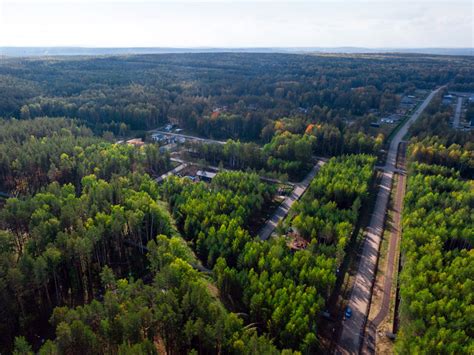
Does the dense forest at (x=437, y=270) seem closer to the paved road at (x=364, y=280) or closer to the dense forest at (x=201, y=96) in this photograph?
the paved road at (x=364, y=280)

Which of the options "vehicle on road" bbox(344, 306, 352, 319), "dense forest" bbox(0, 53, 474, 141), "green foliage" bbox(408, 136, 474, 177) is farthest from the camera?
"dense forest" bbox(0, 53, 474, 141)

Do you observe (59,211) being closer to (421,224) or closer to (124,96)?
(421,224)

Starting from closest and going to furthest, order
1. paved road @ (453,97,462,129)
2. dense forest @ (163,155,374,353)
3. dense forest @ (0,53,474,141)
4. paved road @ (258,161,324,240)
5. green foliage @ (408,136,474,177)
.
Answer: dense forest @ (163,155,374,353) < paved road @ (258,161,324,240) < green foliage @ (408,136,474,177) < dense forest @ (0,53,474,141) < paved road @ (453,97,462,129)

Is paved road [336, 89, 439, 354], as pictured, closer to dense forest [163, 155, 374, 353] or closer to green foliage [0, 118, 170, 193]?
dense forest [163, 155, 374, 353]

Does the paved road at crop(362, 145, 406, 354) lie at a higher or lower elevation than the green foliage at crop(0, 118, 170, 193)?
lower

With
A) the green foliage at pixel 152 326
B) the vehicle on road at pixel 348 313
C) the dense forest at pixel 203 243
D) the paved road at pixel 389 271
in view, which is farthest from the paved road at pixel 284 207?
the green foliage at pixel 152 326

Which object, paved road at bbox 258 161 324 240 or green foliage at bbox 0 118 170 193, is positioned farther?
green foliage at bbox 0 118 170 193

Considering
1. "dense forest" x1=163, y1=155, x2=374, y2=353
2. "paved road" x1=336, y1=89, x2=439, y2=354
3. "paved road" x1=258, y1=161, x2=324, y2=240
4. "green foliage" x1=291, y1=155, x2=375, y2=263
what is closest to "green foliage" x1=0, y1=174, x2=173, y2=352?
"dense forest" x1=163, y1=155, x2=374, y2=353

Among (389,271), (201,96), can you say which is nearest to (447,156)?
(389,271)
